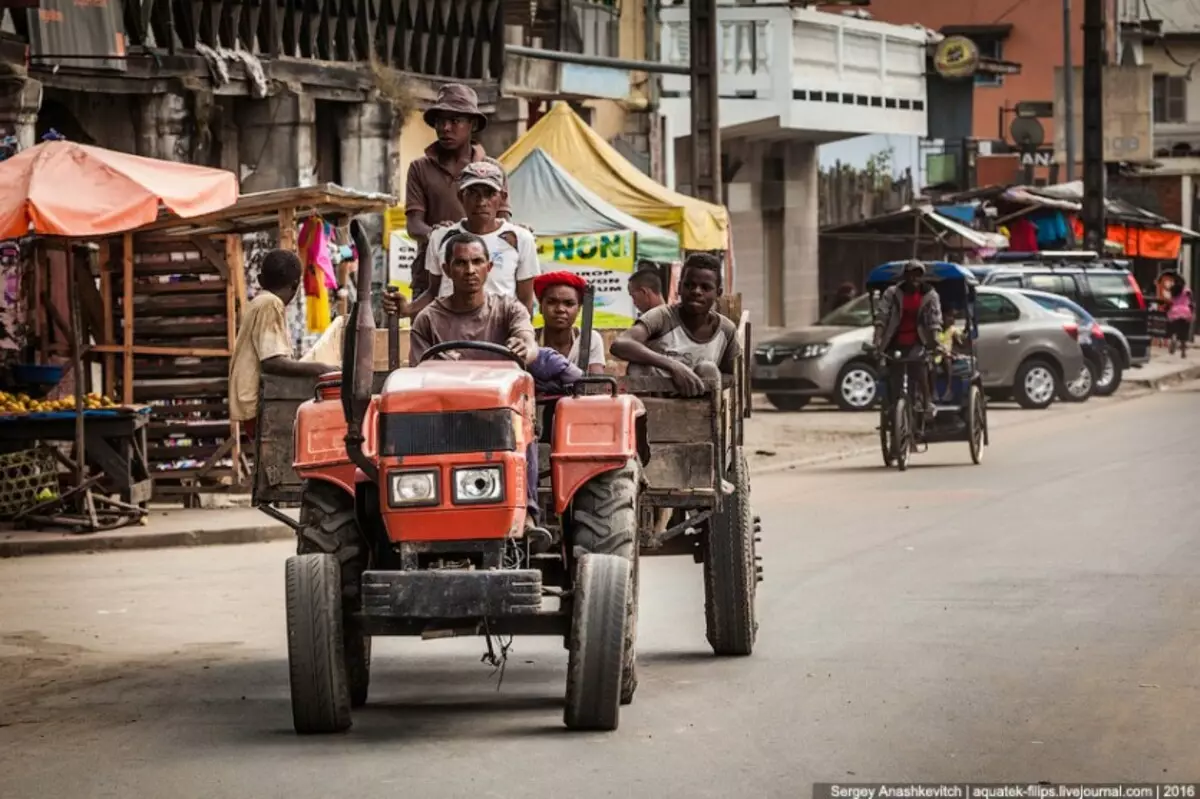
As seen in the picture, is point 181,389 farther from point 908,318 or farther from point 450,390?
point 450,390

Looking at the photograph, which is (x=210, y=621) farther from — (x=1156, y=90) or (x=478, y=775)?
(x=1156, y=90)

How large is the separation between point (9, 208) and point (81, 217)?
18.5 inches

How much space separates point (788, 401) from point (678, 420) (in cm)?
2273

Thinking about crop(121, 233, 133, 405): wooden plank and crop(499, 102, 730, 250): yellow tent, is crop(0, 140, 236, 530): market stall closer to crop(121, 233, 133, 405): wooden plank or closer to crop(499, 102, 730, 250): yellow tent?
crop(121, 233, 133, 405): wooden plank

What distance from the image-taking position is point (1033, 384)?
32.5 metres

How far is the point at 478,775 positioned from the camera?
792 centimetres

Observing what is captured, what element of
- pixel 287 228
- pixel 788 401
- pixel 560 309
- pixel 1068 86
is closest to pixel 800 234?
pixel 1068 86

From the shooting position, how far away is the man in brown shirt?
12039 millimetres

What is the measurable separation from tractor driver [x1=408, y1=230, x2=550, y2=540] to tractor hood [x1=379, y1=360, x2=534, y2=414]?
620 millimetres

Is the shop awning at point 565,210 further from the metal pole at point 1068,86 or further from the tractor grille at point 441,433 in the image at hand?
the metal pole at point 1068,86

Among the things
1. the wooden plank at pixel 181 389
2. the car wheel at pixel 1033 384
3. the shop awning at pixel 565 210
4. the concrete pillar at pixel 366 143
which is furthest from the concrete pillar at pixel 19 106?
the car wheel at pixel 1033 384

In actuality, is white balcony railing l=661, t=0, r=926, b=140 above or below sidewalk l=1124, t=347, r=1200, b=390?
above

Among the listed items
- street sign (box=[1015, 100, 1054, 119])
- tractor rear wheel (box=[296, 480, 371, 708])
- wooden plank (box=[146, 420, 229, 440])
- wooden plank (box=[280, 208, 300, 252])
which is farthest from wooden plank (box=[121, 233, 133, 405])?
street sign (box=[1015, 100, 1054, 119])

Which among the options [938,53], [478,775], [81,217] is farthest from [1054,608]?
[938,53]
